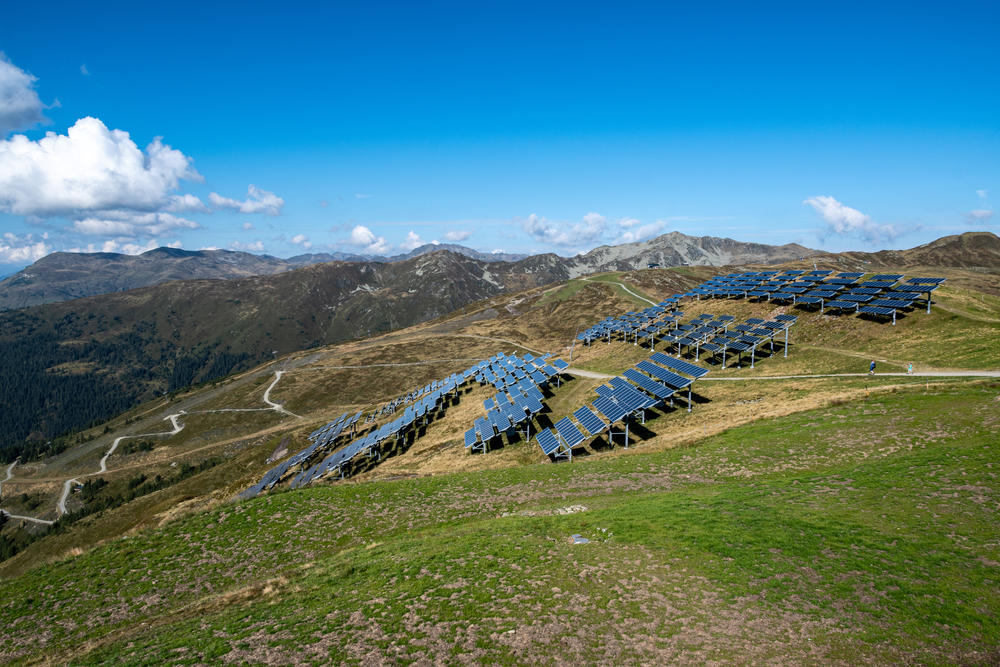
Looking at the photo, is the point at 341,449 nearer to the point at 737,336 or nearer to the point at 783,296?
the point at 737,336

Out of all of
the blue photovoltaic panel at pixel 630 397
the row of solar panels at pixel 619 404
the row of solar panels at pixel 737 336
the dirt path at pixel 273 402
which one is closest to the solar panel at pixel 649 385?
the row of solar panels at pixel 619 404

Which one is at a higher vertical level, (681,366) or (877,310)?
(877,310)

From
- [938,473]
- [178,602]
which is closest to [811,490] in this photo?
[938,473]

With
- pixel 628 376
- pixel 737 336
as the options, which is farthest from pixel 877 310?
pixel 628 376

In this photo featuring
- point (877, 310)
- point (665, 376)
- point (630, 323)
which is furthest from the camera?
point (630, 323)

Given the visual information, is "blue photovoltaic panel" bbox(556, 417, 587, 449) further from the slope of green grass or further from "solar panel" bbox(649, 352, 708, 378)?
"solar panel" bbox(649, 352, 708, 378)

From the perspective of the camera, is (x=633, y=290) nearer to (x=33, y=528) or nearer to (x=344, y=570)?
(x=344, y=570)

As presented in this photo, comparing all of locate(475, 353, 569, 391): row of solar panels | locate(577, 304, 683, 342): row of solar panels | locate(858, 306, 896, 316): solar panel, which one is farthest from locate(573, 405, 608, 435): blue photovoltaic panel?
locate(858, 306, 896, 316): solar panel
